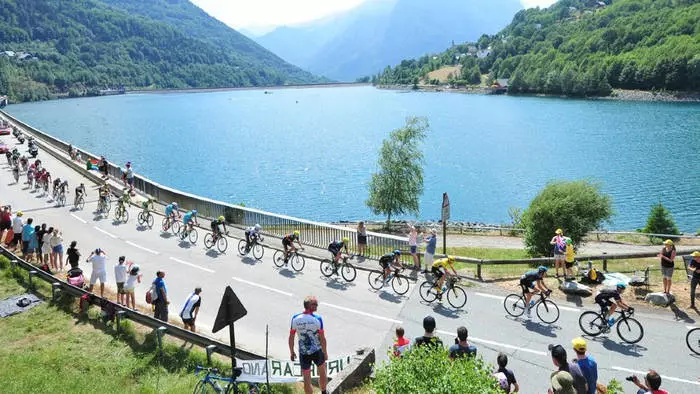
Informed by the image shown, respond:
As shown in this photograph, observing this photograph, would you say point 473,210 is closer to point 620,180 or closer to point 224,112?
point 620,180

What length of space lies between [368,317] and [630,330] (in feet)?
20.6

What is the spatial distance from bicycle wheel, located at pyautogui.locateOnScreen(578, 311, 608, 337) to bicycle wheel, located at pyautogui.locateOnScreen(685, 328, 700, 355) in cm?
165

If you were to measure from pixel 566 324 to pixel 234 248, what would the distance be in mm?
13250

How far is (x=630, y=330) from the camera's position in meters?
13.0

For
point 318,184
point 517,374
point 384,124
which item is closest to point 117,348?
point 517,374

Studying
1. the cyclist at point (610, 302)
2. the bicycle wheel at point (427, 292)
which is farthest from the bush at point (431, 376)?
the bicycle wheel at point (427, 292)

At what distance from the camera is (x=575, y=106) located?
149m

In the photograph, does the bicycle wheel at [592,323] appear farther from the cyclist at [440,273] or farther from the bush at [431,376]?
the bush at [431,376]

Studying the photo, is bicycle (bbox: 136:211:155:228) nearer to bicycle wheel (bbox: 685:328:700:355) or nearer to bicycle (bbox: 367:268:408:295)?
bicycle (bbox: 367:268:408:295)

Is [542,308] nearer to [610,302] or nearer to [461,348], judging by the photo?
[610,302]

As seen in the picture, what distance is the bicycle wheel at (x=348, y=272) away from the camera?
18.4 metres

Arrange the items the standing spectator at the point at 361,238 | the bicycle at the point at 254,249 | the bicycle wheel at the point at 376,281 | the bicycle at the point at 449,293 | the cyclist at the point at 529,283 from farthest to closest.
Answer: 1. the bicycle at the point at 254,249
2. the standing spectator at the point at 361,238
3. the bicycle wheel at the point at 376,281
4. the bicycle at the point at 449,293
5. the cyclist at the point at 529,283

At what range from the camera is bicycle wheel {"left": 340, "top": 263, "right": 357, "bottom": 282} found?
18.4 meters

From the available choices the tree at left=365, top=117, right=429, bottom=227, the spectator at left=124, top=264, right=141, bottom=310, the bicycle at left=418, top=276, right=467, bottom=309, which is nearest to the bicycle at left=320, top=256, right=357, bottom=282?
the bicycle at left=418, top=276, right=467, bottom=309
